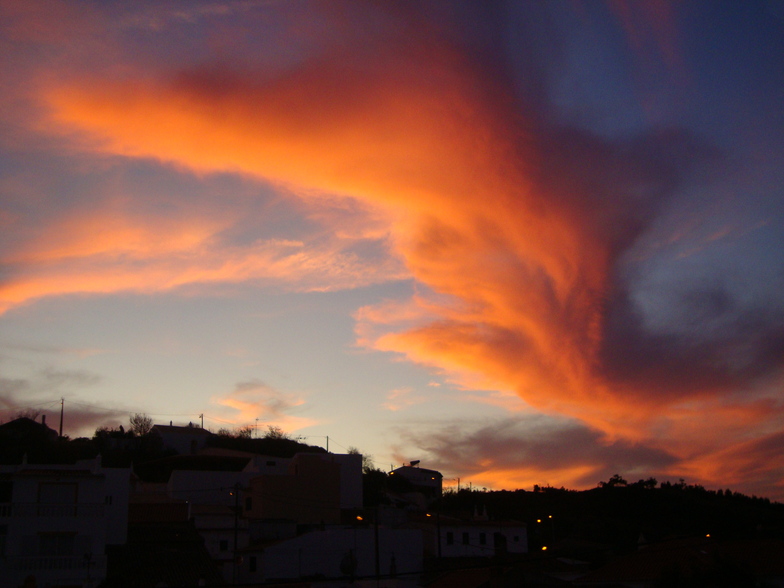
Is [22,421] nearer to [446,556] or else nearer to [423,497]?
[423,497]

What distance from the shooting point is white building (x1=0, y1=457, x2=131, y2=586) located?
3922cm

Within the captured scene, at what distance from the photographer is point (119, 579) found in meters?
42.2

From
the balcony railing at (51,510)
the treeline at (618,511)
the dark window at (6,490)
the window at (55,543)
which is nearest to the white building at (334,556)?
the balcony railing at (51,510)

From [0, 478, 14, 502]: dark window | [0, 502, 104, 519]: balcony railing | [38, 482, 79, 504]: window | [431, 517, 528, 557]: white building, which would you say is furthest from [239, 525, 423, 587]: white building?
[0, 478, 14, 502]: dark window

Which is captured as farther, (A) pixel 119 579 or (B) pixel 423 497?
(B) pixel 423 497

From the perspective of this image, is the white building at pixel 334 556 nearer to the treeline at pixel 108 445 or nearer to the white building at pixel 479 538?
the white building at pixel 479 538

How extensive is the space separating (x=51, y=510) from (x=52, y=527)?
39.2 inches

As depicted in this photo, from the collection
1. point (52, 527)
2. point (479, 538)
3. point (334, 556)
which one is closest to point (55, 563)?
point (52, 527)

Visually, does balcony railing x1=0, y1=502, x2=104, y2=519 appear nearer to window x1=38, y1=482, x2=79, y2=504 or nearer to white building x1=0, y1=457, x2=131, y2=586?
white building x1=0, y1=457, x2=131, y2=586

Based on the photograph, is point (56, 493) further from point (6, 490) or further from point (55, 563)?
point (55, 563)

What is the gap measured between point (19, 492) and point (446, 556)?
4095 centimetres

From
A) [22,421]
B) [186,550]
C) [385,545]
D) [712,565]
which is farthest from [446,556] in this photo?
[22,421]

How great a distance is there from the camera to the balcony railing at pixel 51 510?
134ft

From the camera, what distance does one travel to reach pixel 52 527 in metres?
41.0
